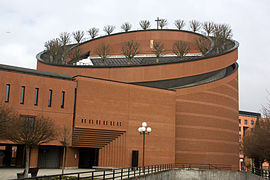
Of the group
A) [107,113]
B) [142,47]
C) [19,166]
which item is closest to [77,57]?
[142,47]

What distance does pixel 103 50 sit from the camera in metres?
46.7

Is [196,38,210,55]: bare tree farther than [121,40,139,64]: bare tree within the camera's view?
Yes

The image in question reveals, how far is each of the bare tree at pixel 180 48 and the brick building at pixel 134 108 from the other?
154 cm

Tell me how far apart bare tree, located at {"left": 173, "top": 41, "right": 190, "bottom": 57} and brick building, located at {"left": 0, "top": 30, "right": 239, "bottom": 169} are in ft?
5.05

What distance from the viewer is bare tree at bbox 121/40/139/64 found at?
145 feet

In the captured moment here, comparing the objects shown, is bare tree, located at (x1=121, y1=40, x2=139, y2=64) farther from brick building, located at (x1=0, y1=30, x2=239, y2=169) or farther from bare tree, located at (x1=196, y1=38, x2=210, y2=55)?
bare tree, located at (x1=196, y1=38, x2=210, y2=55)

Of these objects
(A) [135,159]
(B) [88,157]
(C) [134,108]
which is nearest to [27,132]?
(B) [88,157]

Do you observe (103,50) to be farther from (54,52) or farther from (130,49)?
(54,52)

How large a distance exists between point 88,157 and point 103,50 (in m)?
17.4

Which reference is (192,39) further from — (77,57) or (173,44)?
(77,57)

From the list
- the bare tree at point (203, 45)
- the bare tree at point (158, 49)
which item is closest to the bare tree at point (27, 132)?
the bare tree at point (158, 49)

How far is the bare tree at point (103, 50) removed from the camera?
46219 millimetres

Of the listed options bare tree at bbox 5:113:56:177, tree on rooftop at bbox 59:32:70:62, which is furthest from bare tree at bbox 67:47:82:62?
bare tree at bbox 5:113:56:177

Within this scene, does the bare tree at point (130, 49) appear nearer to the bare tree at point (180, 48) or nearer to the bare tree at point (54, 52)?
the bare tree at point (180, 48)
